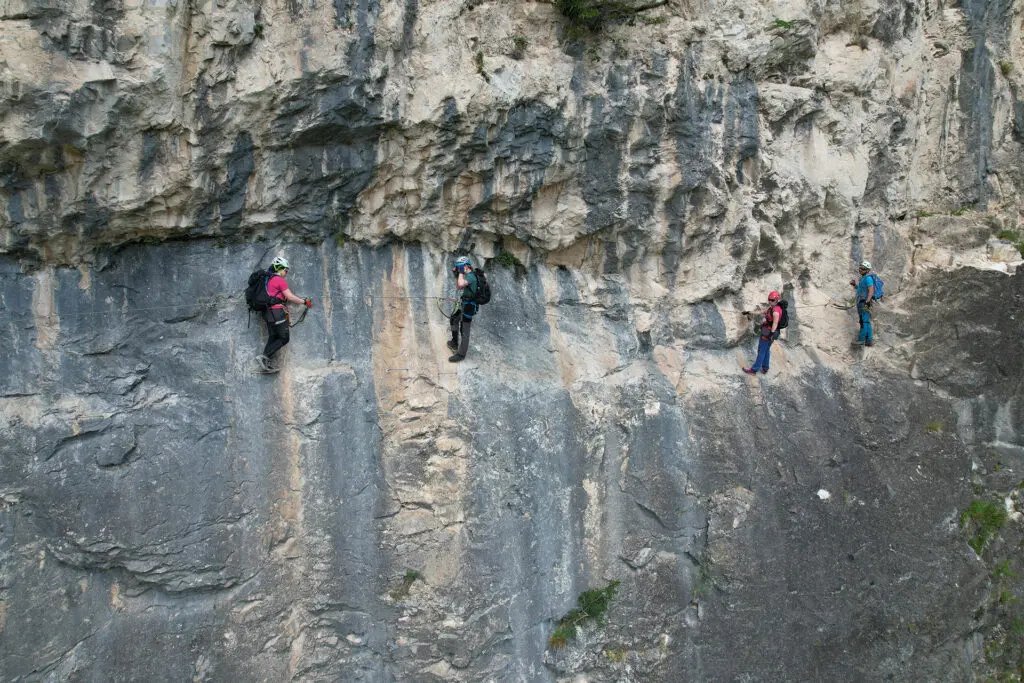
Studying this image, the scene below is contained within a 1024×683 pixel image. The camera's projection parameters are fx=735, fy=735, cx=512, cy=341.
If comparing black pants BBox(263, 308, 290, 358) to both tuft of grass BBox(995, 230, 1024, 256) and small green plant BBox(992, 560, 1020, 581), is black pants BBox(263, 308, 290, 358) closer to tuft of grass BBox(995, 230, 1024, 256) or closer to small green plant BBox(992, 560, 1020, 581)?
small green plant BBox(992, 560, 1020, 581)

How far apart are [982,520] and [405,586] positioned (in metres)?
9.18

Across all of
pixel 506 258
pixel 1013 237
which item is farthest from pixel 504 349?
pixel 1013 237

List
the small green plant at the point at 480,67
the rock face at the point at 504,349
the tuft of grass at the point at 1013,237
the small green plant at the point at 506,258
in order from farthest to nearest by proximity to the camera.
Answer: the tuft of grass at the point at 1013,237 → the small green plant at the point at 506,258 → the small green plant at the point at 480,67 → the rock face at the point at 504,349

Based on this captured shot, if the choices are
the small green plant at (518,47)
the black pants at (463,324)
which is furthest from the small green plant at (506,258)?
the small green plant at (518,47)

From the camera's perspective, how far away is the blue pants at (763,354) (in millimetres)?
11492

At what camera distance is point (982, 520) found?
11781mm

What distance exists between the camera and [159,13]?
8203 mm

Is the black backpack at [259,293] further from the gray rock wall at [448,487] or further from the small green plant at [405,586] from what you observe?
the small green plant at [405,586]

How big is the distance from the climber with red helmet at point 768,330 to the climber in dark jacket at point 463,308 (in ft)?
14.9

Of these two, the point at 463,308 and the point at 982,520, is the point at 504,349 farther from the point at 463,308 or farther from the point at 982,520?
the point at 982,520

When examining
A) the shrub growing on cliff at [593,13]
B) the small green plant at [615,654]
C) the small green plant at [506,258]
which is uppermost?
the shrub growing on cliff at [593,13]

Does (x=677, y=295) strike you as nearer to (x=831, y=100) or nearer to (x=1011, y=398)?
(x=831, y=100)

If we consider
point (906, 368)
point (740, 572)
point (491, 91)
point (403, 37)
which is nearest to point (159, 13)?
point (403, 37)

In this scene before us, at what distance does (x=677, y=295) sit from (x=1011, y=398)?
595cm
